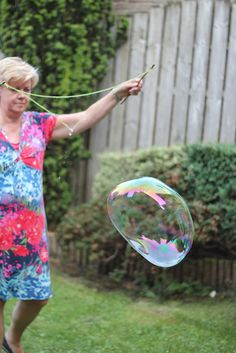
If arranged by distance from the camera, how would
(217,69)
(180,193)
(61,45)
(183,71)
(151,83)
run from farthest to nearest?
(61,45), (151,83), (183,71), (217,69), (180,193)

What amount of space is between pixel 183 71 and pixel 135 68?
65 cm

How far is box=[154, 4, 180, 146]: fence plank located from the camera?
6.66 m

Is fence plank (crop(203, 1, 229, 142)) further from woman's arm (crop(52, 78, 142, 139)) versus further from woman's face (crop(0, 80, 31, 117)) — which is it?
woman's face (crop(0, 80, 31, 117))

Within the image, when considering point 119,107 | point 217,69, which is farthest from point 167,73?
point 119,107

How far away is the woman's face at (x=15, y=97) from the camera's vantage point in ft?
12.5

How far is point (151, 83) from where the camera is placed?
6848mm

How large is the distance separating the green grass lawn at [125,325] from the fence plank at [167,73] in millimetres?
1635

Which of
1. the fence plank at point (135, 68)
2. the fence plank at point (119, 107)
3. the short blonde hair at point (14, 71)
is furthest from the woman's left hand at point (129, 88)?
the fence plank at point (119, 107)

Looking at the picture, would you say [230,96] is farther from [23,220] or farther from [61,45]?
[23,220]

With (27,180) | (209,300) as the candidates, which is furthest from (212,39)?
(27,180)

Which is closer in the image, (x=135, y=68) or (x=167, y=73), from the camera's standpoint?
(x=167, y=73)

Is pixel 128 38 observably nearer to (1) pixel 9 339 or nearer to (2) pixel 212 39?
(2) pixel 212 39

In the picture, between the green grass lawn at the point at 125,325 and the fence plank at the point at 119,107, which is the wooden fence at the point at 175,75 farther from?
the green grass lawn at the point at 125,325

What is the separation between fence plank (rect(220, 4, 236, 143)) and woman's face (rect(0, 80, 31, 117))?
273cm
